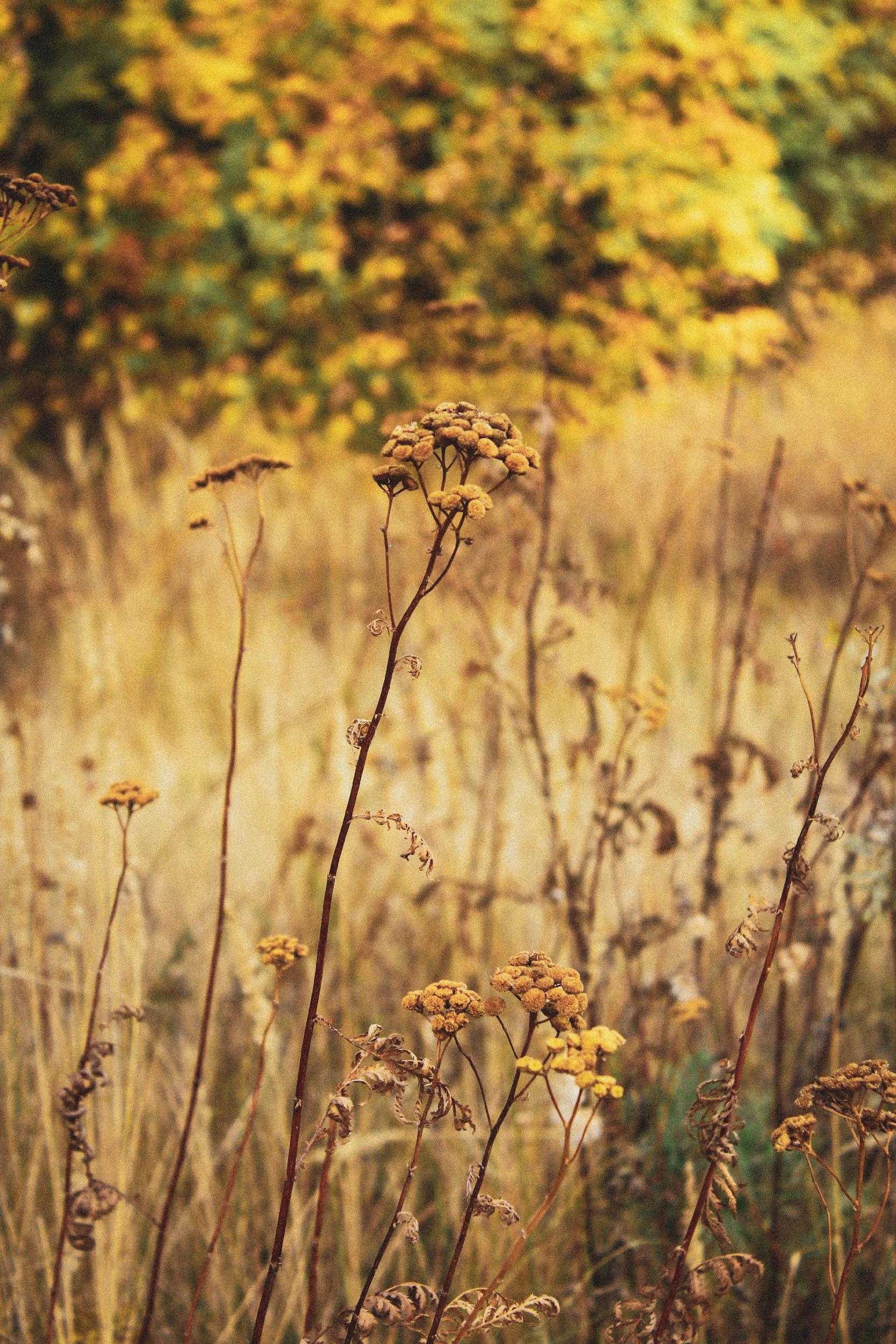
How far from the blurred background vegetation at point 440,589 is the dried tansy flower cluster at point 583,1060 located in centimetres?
57

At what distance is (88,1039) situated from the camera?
102 centimetres

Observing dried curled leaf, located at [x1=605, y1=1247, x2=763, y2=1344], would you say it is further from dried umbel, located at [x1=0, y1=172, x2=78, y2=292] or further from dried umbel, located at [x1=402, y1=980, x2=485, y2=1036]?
dried umbel, located at [x1=0, y1=172, x2=78, y2=292]

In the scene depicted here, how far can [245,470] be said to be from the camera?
1117 mm

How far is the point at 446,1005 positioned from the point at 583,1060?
0.39 feet

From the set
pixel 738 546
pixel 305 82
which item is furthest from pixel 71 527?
pixel 738 546

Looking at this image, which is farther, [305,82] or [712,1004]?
[305,82]

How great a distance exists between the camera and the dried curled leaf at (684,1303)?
35.7 inches

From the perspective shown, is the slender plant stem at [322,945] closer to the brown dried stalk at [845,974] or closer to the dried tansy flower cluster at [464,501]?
the dried tansy flower cluster at [464,501]

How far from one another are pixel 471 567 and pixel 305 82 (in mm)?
2940

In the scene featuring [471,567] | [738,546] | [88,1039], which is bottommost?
[88,1039]

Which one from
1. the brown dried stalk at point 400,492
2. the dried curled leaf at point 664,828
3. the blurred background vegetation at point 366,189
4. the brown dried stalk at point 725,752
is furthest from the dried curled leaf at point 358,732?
the blurred background vegetation at point 366,189

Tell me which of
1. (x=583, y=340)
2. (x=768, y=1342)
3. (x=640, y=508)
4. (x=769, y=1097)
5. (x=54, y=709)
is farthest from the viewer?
(x=583, y=340)

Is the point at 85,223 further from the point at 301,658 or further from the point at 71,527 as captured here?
the point at 301,658

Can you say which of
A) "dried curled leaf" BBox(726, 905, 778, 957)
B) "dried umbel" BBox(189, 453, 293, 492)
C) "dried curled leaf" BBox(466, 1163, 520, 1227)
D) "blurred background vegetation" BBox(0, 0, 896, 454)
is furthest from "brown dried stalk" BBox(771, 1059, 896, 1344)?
"blurred background vegetation" BBox(0, 0, 896, 454)
